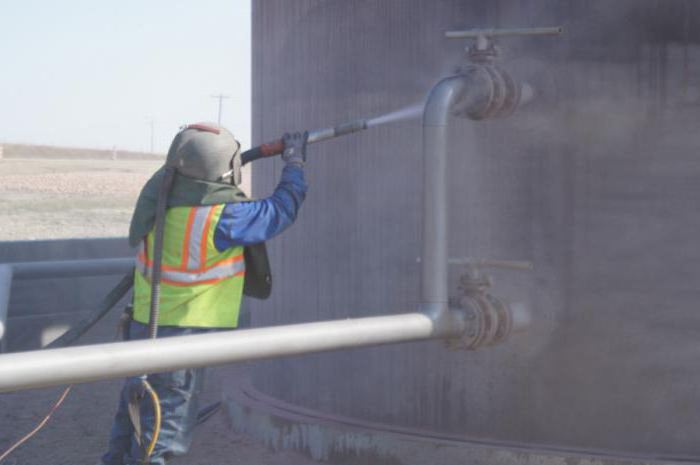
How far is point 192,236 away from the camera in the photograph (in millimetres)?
4215

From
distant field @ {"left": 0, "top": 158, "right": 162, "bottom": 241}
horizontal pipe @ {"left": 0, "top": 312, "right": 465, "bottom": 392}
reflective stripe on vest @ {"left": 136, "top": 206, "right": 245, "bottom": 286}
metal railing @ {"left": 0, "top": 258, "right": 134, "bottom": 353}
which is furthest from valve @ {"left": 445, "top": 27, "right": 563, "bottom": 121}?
distant field @ {"left": 0, "top": 158, "right": 162, "bottom": 241}

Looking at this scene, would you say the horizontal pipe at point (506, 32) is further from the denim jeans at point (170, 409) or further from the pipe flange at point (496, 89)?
the denim jeans at point (170, 409)

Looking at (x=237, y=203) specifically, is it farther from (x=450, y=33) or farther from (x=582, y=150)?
(x=582, y=150)

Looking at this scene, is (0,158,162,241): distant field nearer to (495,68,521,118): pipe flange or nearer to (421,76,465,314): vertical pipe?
(495,68,521,118): pipe flange

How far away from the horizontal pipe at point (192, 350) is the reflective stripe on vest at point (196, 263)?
83 centimetres

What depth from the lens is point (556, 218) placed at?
14.5ft

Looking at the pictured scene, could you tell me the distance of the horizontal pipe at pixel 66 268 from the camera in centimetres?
672

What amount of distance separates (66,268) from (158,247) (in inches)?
125

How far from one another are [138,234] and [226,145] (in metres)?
0.52

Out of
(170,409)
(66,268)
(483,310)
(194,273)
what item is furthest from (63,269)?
(483,310)

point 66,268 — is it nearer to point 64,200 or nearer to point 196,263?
point 196,263

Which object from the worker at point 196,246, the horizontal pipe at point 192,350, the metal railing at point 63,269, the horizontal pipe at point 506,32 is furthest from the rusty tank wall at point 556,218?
the metal railing at point 63,269

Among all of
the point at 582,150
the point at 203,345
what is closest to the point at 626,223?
the point at 582,150

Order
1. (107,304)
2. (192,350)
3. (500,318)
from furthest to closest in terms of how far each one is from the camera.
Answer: (107,304) → (500,318) → (192,350)
